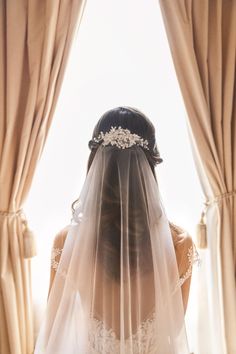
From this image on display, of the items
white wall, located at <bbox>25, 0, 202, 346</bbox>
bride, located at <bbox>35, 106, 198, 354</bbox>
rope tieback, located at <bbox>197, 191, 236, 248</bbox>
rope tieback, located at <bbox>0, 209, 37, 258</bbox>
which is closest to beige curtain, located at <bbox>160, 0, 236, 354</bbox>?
rope tieback, located at <bbox>197, 191, 236, 248</bbox>

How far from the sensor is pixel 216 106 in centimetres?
135

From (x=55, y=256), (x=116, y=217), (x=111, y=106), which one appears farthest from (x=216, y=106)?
(x=55, y=256)

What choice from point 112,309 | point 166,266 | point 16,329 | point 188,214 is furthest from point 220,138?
point 16,329

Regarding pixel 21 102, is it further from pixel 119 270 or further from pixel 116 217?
pixel 119 270

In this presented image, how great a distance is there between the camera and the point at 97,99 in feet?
5.11

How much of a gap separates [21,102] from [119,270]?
30.7 inches

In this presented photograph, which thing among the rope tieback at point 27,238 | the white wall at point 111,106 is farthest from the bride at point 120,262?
the white wall at point 111,106

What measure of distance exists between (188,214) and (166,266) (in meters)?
0.50

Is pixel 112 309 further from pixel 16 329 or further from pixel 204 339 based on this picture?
pixel 204 339

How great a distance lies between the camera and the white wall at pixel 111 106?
4.96ft

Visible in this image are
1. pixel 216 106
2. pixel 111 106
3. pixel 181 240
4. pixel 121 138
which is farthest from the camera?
pixel 111 106

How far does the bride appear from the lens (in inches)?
42.7

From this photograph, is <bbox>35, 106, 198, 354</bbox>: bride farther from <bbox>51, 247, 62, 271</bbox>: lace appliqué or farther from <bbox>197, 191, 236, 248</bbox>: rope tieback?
<bbox>197, 191, 236, 248</bbox>: rope tieback

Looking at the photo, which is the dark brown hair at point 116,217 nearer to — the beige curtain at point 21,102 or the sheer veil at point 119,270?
the sheer veil at point 119,270
